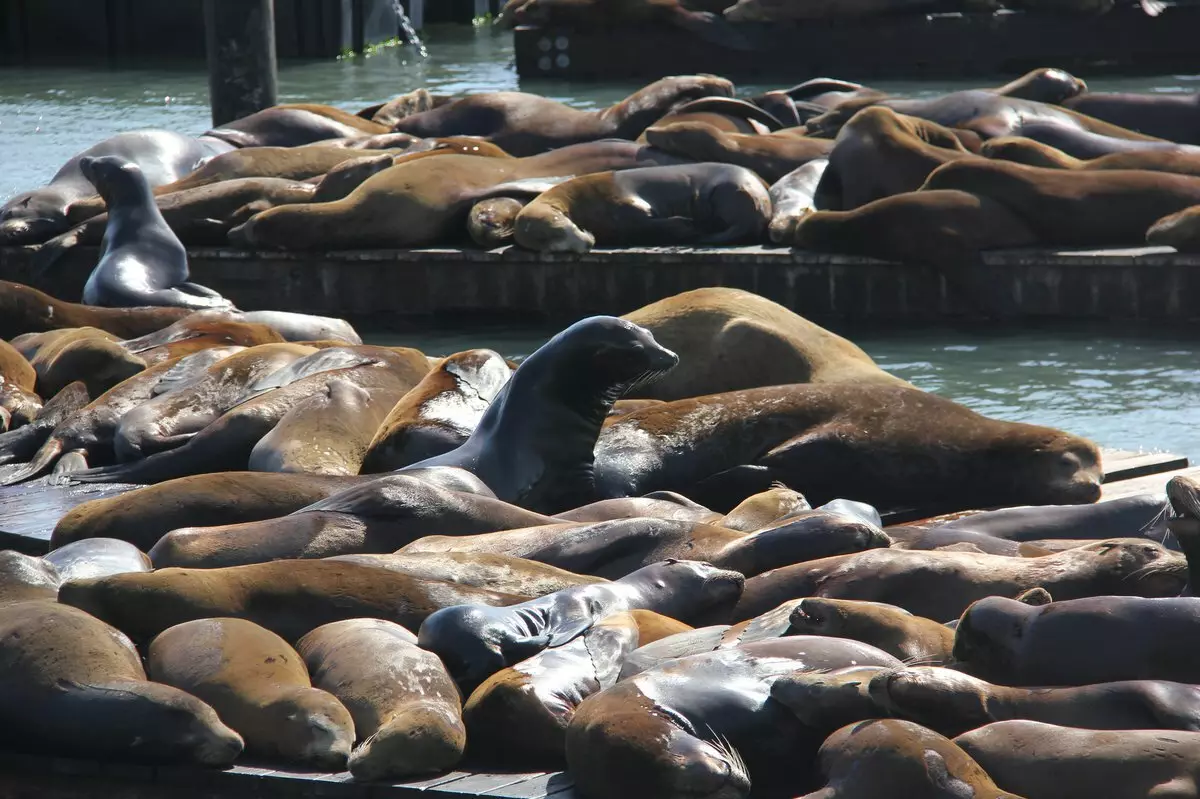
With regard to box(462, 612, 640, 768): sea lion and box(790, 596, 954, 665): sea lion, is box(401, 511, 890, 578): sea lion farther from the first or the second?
box(462, 612, 640, 768): sea lion

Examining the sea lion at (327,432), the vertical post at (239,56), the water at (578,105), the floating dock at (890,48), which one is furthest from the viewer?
the floating dock at (890,48)

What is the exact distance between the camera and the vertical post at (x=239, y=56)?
15164mm

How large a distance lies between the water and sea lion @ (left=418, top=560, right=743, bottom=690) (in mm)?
3518

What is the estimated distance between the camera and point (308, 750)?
3.47 m

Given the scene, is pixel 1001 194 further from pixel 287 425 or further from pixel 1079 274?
pixel 287 425

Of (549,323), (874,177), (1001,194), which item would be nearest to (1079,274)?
(1001,194)

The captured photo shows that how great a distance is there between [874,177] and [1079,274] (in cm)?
138

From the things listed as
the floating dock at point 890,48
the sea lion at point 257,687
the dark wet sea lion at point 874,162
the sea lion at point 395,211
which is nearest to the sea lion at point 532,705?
the sea lion at point 257,687

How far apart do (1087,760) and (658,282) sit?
735cm

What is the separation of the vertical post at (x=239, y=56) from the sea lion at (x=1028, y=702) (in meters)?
12.9

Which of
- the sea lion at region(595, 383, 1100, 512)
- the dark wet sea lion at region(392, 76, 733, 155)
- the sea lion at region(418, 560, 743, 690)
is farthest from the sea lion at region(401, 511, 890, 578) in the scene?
the dark wet sea lion at region(392, 76, 733, 155)

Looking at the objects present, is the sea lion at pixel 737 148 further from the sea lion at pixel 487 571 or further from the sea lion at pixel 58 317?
the sea lion at pixel 487 571

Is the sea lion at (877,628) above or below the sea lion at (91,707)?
above

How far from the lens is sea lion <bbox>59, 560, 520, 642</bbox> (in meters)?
3.98
